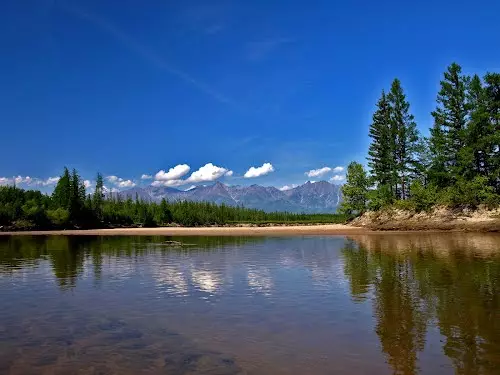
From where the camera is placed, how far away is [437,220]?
70.8 m

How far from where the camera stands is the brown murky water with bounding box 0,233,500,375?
1070 cm

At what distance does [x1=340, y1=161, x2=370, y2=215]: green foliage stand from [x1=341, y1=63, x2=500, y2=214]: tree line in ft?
34.1

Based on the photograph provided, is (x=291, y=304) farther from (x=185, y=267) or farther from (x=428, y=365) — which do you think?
(x=185, y=267)

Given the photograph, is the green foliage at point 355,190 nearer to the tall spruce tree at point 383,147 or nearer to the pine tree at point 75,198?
the tall spruce tree at point 383,147

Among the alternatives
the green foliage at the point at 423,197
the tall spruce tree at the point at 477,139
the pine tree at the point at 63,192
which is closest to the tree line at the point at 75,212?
the pine tree at the point at 63,192

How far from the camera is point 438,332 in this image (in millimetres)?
13000

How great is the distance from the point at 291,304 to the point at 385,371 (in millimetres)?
8132

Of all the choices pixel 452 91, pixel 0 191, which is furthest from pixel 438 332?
pixel 0 191

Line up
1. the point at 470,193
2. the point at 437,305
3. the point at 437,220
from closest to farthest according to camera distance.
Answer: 1. the point at 437,305
2. the point at 470,193
3. the point at 437,220

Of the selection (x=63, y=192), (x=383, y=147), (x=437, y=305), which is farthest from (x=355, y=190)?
(x=63, y=192)

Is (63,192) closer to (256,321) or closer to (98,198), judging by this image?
(98,198)

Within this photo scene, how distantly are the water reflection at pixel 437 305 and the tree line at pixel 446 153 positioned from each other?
43379 mm

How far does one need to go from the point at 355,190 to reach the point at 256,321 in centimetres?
9182

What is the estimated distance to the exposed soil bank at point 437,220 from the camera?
6361 cm
